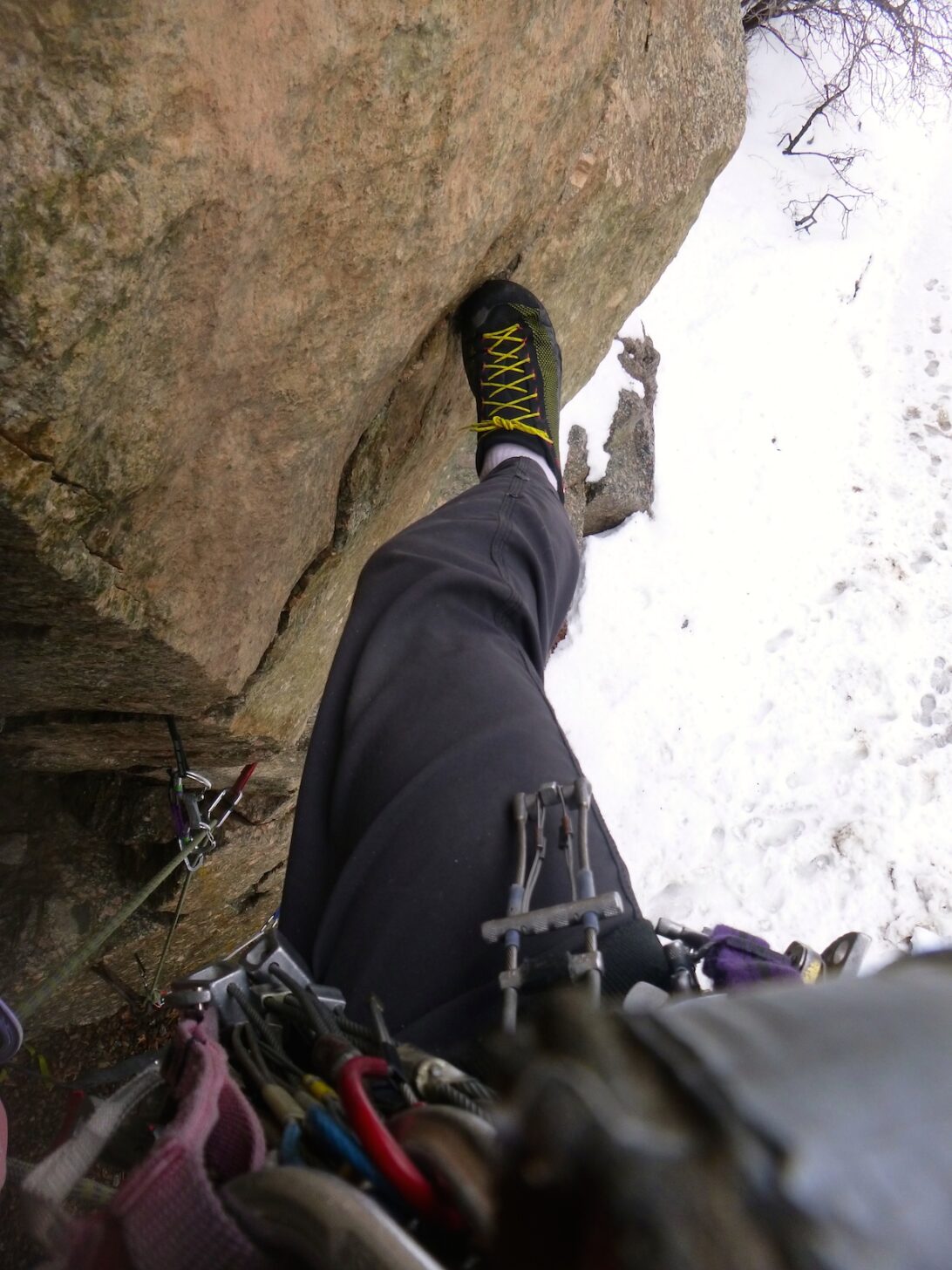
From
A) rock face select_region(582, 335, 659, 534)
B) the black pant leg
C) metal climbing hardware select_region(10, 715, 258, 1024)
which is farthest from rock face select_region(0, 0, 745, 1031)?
rock face select_region(582, 335, 659, 534)

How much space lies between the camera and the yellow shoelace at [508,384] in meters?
1.80

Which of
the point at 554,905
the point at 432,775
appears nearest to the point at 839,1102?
the point at 554,905

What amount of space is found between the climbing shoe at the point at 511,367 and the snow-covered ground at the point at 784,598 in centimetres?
147

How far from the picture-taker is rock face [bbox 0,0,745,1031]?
854 millimetres

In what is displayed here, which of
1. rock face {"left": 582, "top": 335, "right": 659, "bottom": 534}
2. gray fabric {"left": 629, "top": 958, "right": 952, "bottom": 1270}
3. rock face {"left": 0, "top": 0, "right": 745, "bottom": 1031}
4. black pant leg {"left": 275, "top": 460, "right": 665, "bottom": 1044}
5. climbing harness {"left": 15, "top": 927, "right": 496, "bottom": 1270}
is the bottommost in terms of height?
climbing harness {"left": 15, "top": 927, "right": 496, "bottom": 1270}

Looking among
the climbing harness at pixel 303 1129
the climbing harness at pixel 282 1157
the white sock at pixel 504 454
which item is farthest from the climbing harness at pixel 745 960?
the white sock at pixel 504 454

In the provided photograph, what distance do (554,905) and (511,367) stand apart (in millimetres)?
1249

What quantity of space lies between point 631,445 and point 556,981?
310cm

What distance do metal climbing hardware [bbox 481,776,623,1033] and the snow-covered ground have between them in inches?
74.5

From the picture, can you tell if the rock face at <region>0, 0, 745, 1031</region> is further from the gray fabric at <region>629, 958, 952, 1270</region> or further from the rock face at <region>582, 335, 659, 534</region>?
the rock face at <region>582, 335, 659, 534</region>

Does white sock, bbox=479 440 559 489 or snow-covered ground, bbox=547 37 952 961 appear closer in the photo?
white sock, bbox=479 440 559 489

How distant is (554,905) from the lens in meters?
A: 0.99

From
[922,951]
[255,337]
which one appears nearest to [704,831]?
[255,337]

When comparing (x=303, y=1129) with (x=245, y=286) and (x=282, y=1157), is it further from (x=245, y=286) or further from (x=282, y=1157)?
(x=245, y=286)
